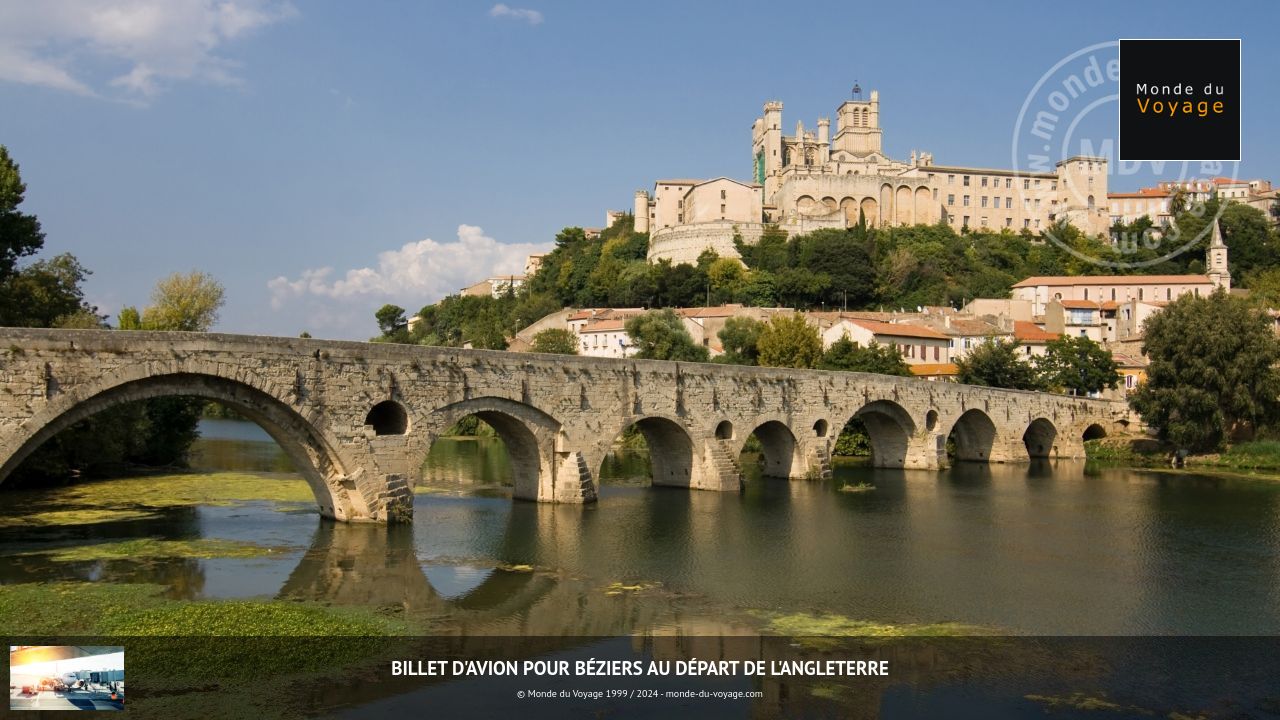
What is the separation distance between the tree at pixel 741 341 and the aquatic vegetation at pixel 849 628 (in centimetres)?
4126

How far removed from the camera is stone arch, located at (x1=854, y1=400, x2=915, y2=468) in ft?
136

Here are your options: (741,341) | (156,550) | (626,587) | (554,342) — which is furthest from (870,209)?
(156,550)

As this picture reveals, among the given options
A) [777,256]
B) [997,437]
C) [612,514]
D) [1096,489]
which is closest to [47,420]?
[612,514]

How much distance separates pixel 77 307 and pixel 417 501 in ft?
65.5

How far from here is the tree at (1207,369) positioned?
141 feet

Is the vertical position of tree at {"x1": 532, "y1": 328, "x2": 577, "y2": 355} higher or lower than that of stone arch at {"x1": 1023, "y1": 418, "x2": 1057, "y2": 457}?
higher

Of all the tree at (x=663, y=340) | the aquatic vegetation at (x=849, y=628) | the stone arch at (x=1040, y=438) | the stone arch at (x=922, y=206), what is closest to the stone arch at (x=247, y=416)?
the aquatic vegetation at (x=849, y=628)

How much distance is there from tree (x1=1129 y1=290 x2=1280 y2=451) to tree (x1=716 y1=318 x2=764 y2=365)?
21.4 m

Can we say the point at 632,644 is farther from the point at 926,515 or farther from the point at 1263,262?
the point at 1263,262

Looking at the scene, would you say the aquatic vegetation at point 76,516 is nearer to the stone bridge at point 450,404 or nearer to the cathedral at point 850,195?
the stone bridge at point 450,404

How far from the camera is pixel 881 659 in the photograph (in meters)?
14.2

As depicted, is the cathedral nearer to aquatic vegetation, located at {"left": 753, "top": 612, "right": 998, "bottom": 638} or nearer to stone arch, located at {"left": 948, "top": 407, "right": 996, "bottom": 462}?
stone arch, located at {"left": 948, "top": 407, "right": 996, "bottom": 462}

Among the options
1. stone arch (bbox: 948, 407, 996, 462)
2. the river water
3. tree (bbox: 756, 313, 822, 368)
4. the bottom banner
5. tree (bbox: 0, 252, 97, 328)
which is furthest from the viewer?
tree (bbox: 756, 313, 822, 368)

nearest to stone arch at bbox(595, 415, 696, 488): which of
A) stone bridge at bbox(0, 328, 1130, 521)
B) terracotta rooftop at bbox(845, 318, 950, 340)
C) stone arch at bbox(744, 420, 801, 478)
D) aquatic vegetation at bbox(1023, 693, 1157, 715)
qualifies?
stone bridge at bbox(0, 328, 1130, 521)
